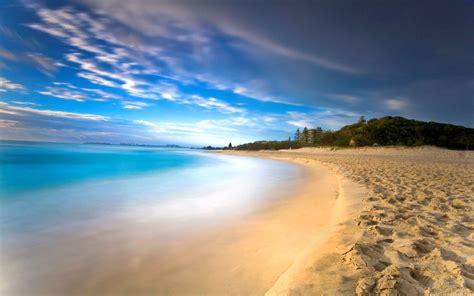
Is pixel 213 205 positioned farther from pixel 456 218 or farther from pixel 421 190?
pixel 421 190

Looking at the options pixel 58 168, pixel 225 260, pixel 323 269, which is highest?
pixel 323 269

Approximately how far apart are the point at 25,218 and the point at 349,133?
52450 mm

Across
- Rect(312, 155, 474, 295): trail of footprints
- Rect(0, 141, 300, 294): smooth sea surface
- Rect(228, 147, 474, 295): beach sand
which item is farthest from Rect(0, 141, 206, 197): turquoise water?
Rect(312, 155, 474, 295): trail of footprints

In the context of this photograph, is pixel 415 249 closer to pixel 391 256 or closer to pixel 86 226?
pixel 391 256

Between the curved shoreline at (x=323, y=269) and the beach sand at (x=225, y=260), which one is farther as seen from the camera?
→ the beach sand at (x=225, y=260)

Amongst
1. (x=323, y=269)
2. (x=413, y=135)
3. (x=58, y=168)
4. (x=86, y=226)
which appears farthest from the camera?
(x=413, y=135)

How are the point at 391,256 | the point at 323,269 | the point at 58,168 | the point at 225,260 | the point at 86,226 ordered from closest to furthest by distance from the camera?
the point at 323,269
the point at 391,256
the point at 225,260
the point at 86,226
the point at 58,168

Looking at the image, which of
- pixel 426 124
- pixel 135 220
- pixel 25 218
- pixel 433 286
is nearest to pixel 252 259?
pixel 433 286

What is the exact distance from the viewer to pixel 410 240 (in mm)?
2900

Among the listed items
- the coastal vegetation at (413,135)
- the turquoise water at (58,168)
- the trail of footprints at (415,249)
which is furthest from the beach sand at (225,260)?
the coastal vegetation at (413,135)

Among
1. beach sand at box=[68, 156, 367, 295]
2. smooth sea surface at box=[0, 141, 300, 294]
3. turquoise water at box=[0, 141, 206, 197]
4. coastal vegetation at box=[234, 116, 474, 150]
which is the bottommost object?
turquoise water at box=[0, 141, 206, 197]

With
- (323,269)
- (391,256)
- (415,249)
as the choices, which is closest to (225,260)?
(323,269)

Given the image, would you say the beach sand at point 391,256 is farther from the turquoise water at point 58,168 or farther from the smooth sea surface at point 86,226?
the turquoise water at point 58,168

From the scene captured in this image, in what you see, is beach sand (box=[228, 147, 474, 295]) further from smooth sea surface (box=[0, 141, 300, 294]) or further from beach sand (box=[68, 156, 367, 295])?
smooth sea surface (box=[0, 141, 300, 294])
